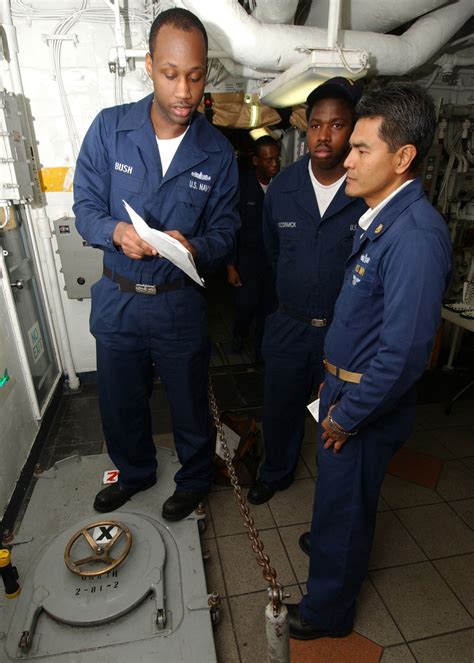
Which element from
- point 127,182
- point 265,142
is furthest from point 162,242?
point 265,142

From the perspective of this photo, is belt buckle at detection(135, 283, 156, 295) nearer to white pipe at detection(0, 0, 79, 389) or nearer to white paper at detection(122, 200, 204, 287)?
white paper at detection(122, 200, 204, 287)

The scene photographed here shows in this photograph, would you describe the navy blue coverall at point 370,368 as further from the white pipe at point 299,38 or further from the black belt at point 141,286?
the white pipe at point 299,38

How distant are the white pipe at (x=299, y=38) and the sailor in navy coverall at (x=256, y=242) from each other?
1.30 m

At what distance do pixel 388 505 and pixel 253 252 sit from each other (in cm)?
261

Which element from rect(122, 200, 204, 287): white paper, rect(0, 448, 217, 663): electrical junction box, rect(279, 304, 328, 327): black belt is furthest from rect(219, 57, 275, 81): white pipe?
rect(0, 448, 217, 663): electrical junction box

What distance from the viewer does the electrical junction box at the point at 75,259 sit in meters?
3.26

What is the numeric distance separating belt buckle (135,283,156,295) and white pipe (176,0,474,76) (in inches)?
65.6

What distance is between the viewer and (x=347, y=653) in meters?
1.74

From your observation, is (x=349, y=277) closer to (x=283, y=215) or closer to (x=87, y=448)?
(x=283, y=215)

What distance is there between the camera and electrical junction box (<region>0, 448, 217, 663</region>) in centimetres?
163

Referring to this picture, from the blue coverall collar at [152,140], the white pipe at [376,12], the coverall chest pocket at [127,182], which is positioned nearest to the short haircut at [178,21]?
the blue coverall collar at [152,140]

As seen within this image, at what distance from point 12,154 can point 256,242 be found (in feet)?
7.44

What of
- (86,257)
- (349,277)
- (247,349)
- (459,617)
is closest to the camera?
(349,277)

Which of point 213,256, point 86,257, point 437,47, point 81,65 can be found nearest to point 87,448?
point 86,257
